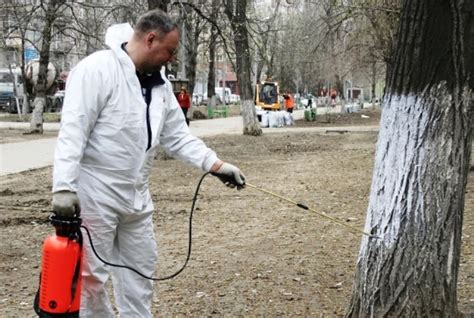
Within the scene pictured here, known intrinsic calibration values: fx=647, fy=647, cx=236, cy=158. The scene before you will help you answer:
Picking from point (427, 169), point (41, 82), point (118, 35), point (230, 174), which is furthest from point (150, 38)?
point (41, 82)

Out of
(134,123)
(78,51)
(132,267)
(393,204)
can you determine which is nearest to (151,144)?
(134,123)

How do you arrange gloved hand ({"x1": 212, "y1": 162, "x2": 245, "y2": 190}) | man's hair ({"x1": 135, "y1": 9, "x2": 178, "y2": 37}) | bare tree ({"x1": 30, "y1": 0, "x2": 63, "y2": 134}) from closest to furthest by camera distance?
man's hair ({"x1": 135, "y1": 9, "x2": 178, "y2": 37}), gloved hand ({"x1": 212, "y1": 162, "x2": 245, "y2": 190}), bare tree ({"x1": 30, "y1": 0, "x2": 63, "y2": 134})

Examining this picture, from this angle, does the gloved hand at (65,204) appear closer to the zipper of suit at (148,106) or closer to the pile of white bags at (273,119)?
the zipper of suit at (148,106)

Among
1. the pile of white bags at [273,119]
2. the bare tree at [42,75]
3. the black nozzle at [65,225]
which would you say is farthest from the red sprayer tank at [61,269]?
the pile of white bags at [273,119]

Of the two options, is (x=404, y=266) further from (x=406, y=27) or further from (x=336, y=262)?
(x=336, y=262)

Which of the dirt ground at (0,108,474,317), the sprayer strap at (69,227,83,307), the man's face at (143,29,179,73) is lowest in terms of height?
the dirt ground at (0,108,474,317)

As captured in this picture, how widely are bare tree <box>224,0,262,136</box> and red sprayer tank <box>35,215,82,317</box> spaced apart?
597 inches

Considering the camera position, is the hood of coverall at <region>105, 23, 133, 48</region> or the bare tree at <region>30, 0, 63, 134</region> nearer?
the hood of coverall at <region>105, 23, 133, 48</region>

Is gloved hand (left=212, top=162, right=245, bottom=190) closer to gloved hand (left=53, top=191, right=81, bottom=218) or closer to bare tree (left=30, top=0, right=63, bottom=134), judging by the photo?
gloved hand (left=53, top=191, right=81, bottom=218)

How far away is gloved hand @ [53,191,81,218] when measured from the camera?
2.98 metres

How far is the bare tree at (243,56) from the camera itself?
728 inches

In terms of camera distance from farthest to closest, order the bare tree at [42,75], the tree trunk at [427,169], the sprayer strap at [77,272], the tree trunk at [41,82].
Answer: the tree trunk at [41,82], the bare tree at [42,75], the tree trunk at [427,169], the sprayer strap at [77,272]

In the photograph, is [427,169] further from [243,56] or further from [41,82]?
[41,82]

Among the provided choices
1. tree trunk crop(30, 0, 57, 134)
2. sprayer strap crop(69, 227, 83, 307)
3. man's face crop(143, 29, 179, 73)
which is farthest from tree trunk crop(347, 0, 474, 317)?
tree trunk crop(30, 0, 57, 134)
